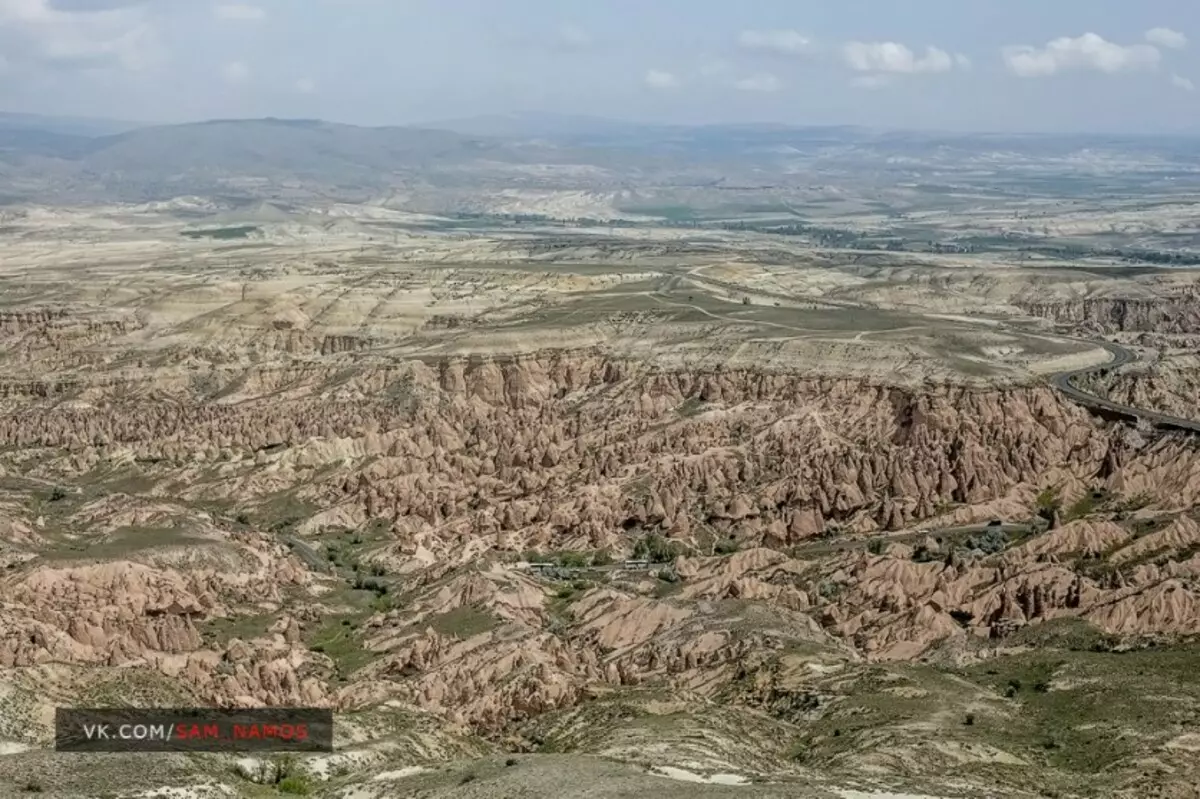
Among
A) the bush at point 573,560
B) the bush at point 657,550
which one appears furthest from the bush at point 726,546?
the bush at point 573,560

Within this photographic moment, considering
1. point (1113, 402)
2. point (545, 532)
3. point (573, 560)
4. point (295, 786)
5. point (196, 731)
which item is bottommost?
point (573, 560)

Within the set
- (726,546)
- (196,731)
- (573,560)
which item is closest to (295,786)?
(196,731)

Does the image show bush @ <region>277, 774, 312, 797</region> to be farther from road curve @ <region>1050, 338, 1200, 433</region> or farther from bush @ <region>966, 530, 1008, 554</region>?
road curve @ <region>1050, 338, 1200, 433</region>

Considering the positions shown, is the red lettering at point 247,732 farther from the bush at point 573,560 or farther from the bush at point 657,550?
the bush at point 657,550

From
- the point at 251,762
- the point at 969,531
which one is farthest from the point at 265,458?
the point at 251,762

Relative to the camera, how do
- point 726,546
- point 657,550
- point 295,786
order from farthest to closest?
point 726,546, point 657,550, point 295,786

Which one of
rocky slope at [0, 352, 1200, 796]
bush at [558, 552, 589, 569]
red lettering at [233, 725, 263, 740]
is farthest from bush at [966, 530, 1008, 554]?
red lettering at [233, 725, 263, 740]

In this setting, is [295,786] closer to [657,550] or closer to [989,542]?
[657,550]

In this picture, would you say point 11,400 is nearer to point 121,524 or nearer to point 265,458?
point 265,458
